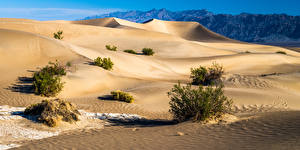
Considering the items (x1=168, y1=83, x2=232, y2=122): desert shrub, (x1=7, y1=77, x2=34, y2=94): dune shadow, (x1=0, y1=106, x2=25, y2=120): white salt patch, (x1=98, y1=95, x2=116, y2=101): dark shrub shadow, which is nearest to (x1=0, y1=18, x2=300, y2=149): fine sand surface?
(x1=7, y1=77, x2=34, y2=94): dune shadow

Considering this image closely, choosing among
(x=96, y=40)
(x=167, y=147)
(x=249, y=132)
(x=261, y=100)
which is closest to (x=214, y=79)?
(x=261, y=100)

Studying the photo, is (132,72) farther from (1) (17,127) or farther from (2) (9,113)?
(1) (17,127)

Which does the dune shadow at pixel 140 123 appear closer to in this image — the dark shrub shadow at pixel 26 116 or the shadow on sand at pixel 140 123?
the shadow on sand at pixel 140 123

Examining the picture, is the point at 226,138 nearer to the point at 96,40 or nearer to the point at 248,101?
the point at 248,101

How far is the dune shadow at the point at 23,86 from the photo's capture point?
12805 millimetres

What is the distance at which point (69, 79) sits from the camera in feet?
47.0

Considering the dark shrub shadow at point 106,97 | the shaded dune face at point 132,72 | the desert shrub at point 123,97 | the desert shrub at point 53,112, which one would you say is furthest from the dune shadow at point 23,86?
the desert shrub at point 53,112

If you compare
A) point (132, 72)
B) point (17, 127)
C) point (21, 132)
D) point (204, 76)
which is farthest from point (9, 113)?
point (132, 72)

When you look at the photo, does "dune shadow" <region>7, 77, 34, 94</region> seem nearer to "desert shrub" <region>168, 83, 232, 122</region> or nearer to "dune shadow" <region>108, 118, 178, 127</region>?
"dune shadow" <region>108, 118, 178, 127</region>

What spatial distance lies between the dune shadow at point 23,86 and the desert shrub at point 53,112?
4215 millimetres

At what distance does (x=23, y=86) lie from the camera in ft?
43.8

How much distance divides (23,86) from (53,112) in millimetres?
5967

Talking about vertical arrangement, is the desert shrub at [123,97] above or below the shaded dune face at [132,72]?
below

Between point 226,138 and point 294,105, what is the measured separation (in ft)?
25.4
